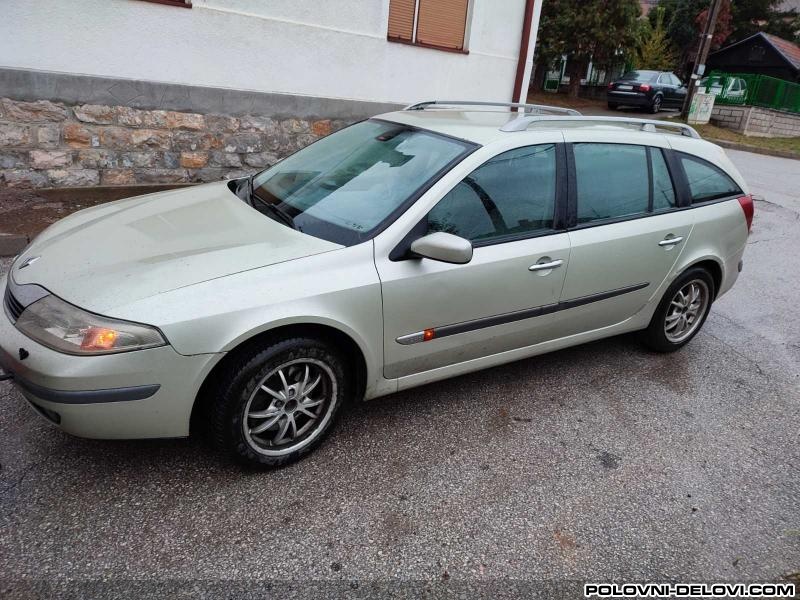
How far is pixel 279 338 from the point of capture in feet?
8.37

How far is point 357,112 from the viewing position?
802 cm

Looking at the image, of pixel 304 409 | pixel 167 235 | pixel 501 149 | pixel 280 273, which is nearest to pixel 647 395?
pixel 501 149

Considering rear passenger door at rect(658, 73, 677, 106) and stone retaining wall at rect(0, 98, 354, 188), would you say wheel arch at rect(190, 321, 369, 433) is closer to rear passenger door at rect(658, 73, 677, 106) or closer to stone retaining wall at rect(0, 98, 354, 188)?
stone retaining wall at rect(0, 98, 354, 188)

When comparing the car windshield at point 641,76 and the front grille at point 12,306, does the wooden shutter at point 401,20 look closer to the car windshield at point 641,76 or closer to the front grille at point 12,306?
the front grille at point 12,306

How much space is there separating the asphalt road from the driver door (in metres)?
0.46

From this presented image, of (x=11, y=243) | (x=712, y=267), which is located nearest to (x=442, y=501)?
(x=712, y=267)

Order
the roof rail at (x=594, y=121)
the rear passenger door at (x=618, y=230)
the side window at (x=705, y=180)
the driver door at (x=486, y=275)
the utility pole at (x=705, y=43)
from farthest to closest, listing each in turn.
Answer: the utility pole at (x=705, y=43) → the side window at (x=705, y=180) → the rear passenger door at (x=618, y=230) → the roof rail at (x=594, y=121) → the driver door at (x=486, y=275)

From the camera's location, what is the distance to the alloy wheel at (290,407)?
2.61 meters

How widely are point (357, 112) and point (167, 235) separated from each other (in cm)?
574

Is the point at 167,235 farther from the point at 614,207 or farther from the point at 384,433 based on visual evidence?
the point at 614,207

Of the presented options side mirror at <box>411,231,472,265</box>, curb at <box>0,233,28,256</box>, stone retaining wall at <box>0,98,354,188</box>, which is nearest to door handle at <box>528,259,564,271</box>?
side mirror at <box>411,231,472,265</box>

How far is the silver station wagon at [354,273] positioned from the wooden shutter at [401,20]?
4699mm

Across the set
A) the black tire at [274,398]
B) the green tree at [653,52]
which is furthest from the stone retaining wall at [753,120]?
the black tire at [274,398]

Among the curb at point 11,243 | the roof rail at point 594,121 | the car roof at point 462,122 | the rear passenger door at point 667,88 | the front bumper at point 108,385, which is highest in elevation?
the rear passenger door at point 667,88
